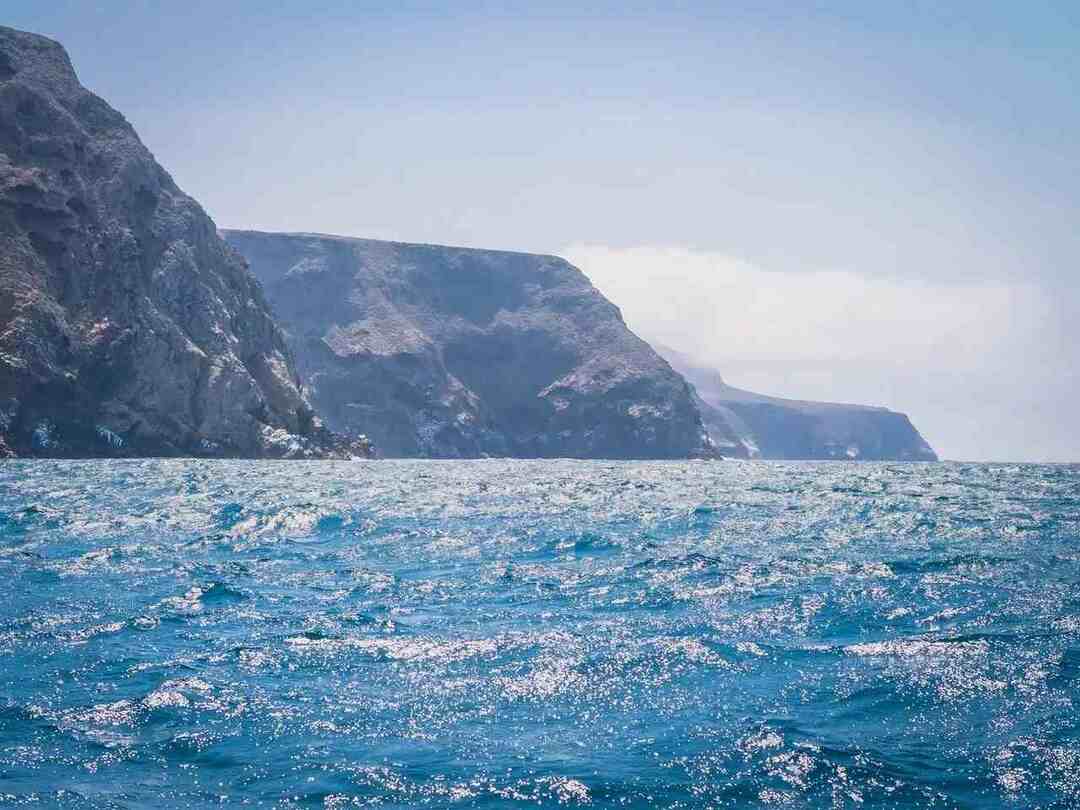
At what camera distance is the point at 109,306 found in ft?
391

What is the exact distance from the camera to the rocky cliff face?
348 feet

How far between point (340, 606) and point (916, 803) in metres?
14.9

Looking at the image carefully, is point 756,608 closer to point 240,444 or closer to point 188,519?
point 188,519

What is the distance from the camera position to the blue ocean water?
11000 millimetres

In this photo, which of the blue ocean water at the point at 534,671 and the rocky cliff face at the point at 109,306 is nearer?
the blue ocean water at the point at 534,671

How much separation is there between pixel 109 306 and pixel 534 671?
120682mm

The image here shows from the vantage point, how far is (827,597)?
2327 cm

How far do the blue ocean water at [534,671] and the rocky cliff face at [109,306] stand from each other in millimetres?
81266

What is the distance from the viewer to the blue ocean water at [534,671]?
11000 mm

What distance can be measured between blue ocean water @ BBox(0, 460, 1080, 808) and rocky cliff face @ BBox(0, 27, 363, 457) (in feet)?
267

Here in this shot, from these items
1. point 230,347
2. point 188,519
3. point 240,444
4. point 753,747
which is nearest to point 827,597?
point 753,747

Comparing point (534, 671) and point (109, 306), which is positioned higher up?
point (109, 306)

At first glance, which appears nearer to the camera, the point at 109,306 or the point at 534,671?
the point at 534,671

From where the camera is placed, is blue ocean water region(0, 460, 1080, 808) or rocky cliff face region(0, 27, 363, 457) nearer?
A: blue ocean water region(0, 460, 1080, 808)
